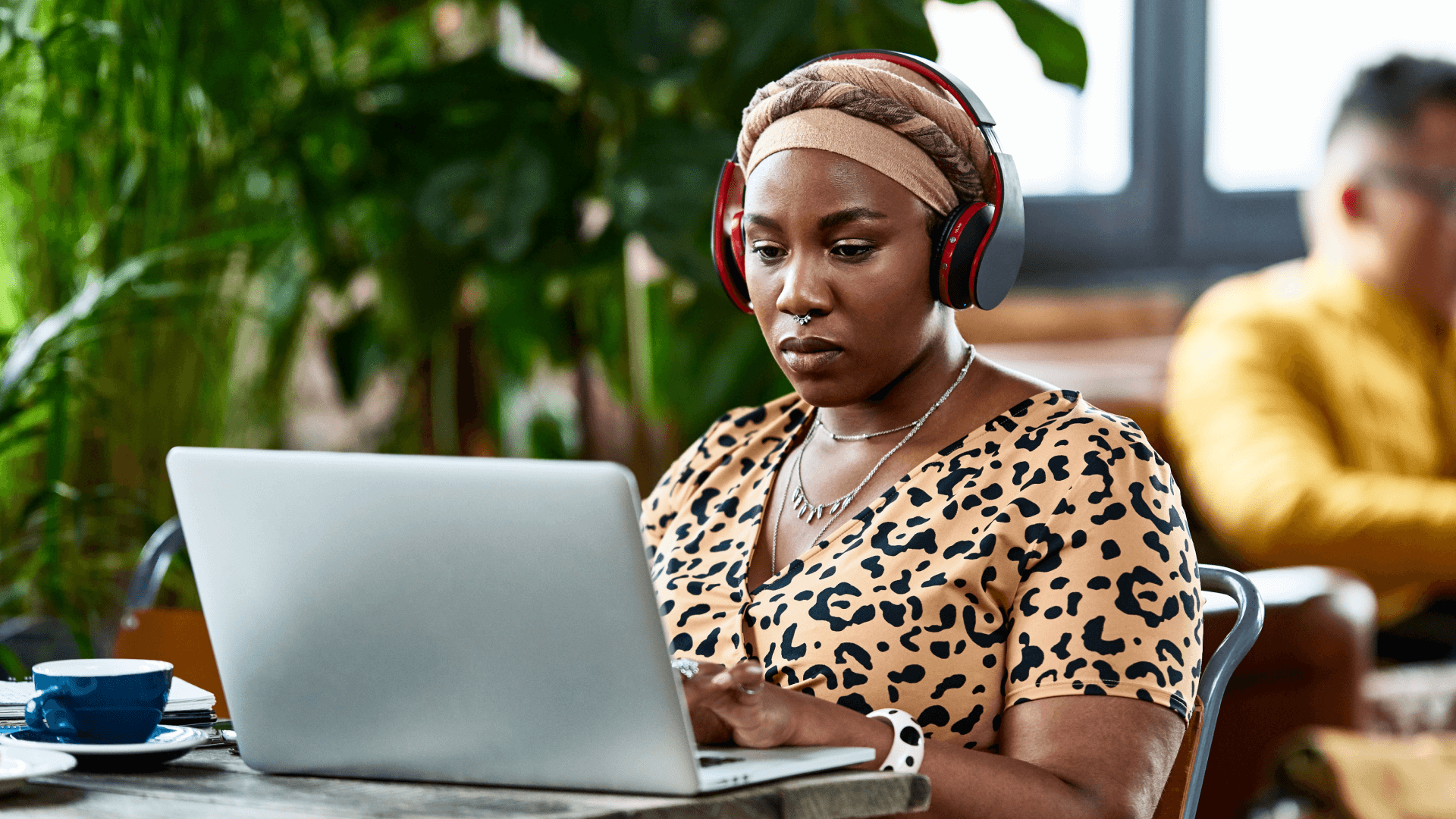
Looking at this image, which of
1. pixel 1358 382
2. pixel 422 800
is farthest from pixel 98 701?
pixel 1358 382

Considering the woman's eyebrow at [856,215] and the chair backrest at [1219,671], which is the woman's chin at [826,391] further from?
the chair backrest at [1219,671]

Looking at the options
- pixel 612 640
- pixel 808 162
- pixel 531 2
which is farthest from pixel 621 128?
pixel 612 640

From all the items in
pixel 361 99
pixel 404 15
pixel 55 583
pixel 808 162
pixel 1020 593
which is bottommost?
pixel 55 583

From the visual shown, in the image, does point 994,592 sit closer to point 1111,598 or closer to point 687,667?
point 1111,598

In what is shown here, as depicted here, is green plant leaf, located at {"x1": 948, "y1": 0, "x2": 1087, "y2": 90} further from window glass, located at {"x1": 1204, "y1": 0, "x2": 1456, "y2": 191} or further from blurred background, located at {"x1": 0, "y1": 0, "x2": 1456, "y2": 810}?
window glass, located at {"x1": 1204, "y1": 0, "x2": 1456, "y2": 191}

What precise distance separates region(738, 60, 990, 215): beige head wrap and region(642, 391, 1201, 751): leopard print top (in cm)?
19

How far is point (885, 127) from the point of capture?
1168mm

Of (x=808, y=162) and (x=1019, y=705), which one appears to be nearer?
(x=1019, y=705)

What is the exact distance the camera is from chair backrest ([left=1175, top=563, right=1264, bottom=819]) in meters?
1.09

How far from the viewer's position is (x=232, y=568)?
88cm

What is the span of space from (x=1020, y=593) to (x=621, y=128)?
4.62 ft

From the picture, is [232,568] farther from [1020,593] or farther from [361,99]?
[361,99]

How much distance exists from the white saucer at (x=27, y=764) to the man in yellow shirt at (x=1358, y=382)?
2.08 m

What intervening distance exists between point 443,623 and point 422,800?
0.09 meters
